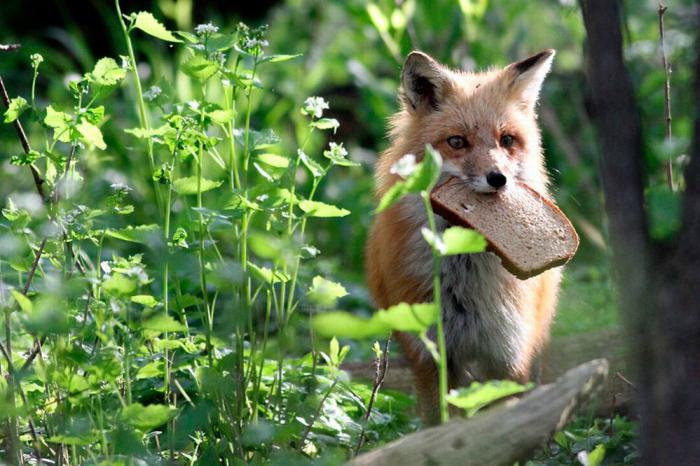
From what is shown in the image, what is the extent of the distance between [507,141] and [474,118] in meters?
0.18

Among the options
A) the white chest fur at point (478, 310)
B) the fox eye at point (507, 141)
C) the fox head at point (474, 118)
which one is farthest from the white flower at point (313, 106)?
the fox eye at point (507, 141)

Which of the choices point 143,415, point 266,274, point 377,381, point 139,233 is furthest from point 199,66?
point 377,381

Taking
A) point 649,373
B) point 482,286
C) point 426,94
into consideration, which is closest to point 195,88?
point 426,94

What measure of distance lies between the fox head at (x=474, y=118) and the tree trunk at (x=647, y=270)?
1.58 metres

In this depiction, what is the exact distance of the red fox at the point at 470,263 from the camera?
13.4 feet

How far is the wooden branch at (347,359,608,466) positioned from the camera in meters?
2.45

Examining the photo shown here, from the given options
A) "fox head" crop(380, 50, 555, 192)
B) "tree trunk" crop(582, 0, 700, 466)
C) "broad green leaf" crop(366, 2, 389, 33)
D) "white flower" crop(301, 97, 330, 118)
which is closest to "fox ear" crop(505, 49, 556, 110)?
"fox head" crop(380, 50, 555, 192)

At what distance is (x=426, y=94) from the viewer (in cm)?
454

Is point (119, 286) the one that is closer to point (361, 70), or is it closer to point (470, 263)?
point (470, 263)

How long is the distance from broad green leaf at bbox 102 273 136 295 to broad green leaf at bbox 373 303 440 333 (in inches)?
25.6

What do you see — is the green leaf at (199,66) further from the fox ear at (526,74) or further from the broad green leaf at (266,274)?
the fox ear at (526,74)

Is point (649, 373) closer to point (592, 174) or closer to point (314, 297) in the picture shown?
point (314, 297)

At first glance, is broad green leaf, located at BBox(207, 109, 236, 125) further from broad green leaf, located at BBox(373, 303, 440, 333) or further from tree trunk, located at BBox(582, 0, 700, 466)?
tree trunk, located at BBox(582, 0, 700, 466)

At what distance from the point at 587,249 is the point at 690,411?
5696mm
